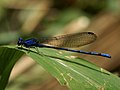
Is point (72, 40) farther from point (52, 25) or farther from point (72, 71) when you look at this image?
point (52, 25)

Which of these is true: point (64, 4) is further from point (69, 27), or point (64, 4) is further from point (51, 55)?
point (51, 55)

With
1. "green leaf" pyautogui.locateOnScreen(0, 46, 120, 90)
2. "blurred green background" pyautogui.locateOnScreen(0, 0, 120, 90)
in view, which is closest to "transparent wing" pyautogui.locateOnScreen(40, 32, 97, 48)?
"green leaf" pyautogui.locateOnScreen(0, 46, 120, 90)

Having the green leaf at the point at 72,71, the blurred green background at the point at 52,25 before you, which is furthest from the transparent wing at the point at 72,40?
the blurred green background at the point at 52,25

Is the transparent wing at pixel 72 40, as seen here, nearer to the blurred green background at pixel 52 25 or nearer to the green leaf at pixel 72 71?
the green leaf at pixel 72 71

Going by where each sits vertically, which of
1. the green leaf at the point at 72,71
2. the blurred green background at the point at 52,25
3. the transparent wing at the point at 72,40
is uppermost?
the blurred green background at the point at 52,25

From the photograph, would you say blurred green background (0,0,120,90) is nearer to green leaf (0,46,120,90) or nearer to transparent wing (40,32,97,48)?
transparent wing (40,32,97,48)

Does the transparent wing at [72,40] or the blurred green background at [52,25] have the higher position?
the blurred green background at [52,25]

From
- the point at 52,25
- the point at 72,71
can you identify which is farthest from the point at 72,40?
the point at 52,25
